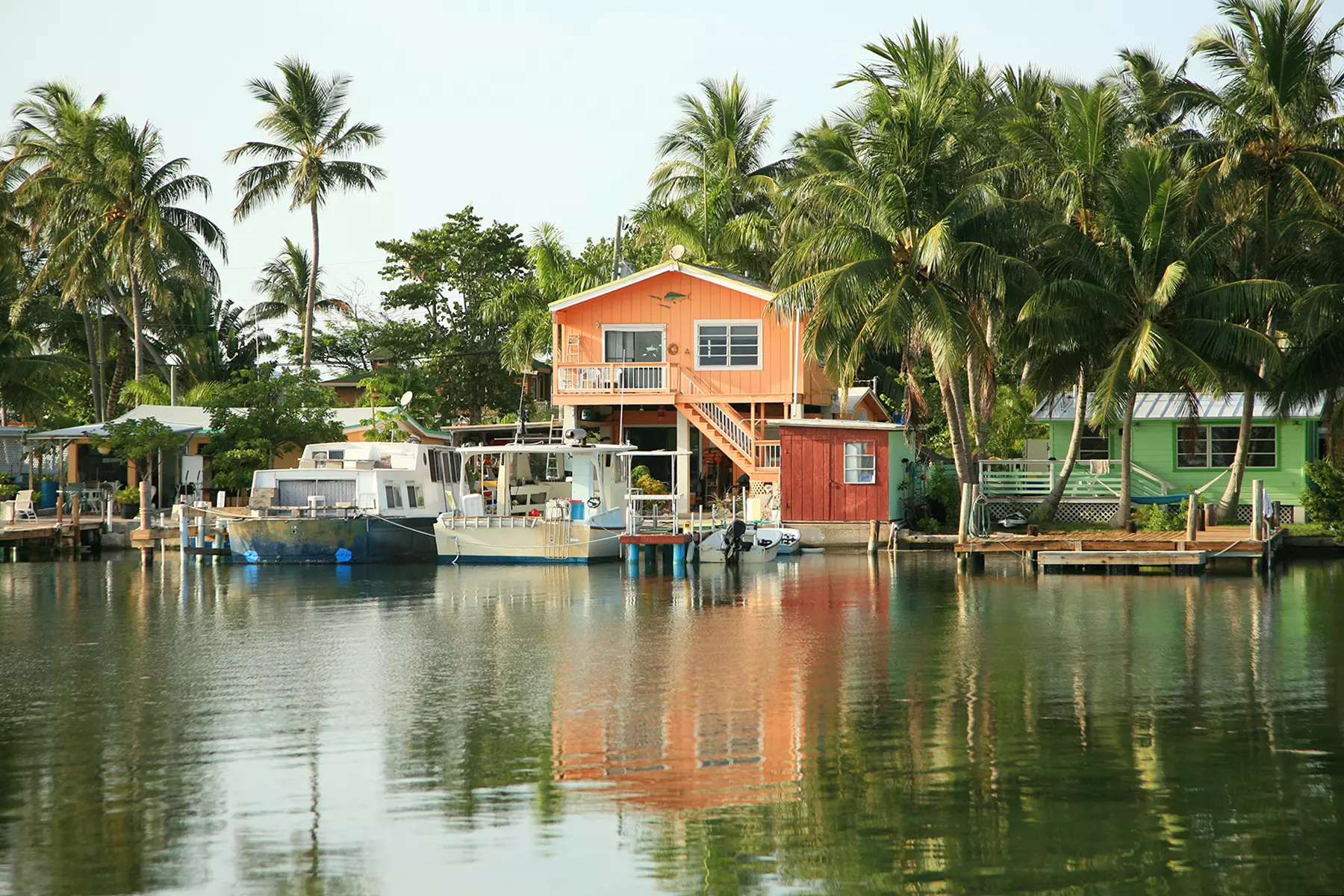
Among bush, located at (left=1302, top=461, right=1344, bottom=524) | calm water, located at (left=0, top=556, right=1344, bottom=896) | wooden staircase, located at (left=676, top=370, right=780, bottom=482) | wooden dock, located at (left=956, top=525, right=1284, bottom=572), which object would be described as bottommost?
calm water, located at (left=0, top=556, right=1344, bottom=896)

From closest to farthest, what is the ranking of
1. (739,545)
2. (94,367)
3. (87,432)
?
(739,545), (87,432), (94,367)

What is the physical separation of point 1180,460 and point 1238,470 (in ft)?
10.7

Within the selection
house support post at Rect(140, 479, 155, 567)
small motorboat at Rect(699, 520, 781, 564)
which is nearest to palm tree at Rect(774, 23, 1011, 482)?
small motorboat at Rect(699, 520, 781, 564)

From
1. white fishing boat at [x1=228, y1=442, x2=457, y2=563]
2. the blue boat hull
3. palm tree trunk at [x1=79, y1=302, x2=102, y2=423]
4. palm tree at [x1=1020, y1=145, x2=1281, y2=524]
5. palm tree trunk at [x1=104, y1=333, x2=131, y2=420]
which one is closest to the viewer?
palm tree at [x1=1020, y1=145, x2=1281, y2=524]

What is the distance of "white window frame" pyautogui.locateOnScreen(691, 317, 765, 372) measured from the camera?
39.3 m

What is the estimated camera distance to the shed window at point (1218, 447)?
118 feet

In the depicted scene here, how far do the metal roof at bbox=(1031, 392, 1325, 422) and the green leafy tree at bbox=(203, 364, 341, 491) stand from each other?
21633mm

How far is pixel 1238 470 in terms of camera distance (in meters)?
33.2

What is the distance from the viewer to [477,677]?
16.9 meters

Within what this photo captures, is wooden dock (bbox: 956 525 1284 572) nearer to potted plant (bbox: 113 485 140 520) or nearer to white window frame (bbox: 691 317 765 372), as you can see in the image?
white window frame (bbox: 691 317 765 372)

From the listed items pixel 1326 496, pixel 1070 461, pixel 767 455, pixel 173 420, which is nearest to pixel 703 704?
pixel 1070 461

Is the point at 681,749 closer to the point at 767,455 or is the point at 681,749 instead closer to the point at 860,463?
the point at 860,463

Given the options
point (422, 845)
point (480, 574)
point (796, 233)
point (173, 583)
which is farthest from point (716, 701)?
point (796, 233)

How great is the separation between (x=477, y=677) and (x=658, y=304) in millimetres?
23886
